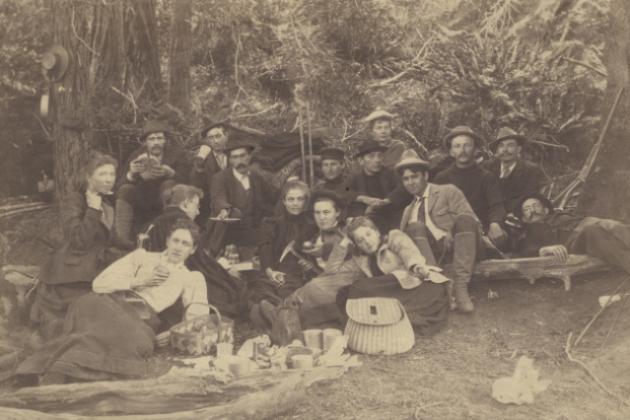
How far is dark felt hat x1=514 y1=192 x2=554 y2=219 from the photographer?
537 centimetres

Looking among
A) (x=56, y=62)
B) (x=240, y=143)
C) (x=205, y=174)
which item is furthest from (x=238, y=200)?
(x=56, y=62)

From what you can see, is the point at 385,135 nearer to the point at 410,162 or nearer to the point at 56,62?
the point at 410,162

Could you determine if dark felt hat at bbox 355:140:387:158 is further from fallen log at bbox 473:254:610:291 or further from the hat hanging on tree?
the hat hanging on tree

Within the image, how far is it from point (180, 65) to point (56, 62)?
0.91 metres

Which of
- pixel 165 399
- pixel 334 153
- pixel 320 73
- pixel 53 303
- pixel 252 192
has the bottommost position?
pixel 165 399

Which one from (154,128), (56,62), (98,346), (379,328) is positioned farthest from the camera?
(154,128)

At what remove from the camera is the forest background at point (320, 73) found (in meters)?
5.46

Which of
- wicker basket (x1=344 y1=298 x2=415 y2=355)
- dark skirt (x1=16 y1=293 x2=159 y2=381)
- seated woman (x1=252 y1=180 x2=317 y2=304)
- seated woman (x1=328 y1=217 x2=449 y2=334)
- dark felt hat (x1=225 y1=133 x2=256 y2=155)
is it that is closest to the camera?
dark skirt (x1=16 y1=293 x2=159 y2=381)

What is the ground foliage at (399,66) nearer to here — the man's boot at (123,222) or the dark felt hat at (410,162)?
the dark felt hat at (410,162)

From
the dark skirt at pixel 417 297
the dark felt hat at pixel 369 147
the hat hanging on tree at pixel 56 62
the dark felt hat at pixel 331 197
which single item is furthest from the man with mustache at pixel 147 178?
the dark skirt at pixel 417 297

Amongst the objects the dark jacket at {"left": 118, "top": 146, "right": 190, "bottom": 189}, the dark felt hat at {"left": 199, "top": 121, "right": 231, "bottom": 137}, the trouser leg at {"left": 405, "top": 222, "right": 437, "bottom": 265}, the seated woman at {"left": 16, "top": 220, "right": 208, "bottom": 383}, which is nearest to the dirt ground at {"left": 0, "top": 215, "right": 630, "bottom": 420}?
the trouser leg at {"left": 405, "top": 222, "right": 437, "bottom": 265}

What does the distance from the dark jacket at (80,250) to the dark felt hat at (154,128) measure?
2.19ft

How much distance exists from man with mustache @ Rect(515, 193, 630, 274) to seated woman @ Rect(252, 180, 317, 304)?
1.56m

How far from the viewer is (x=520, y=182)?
5.45 meters
